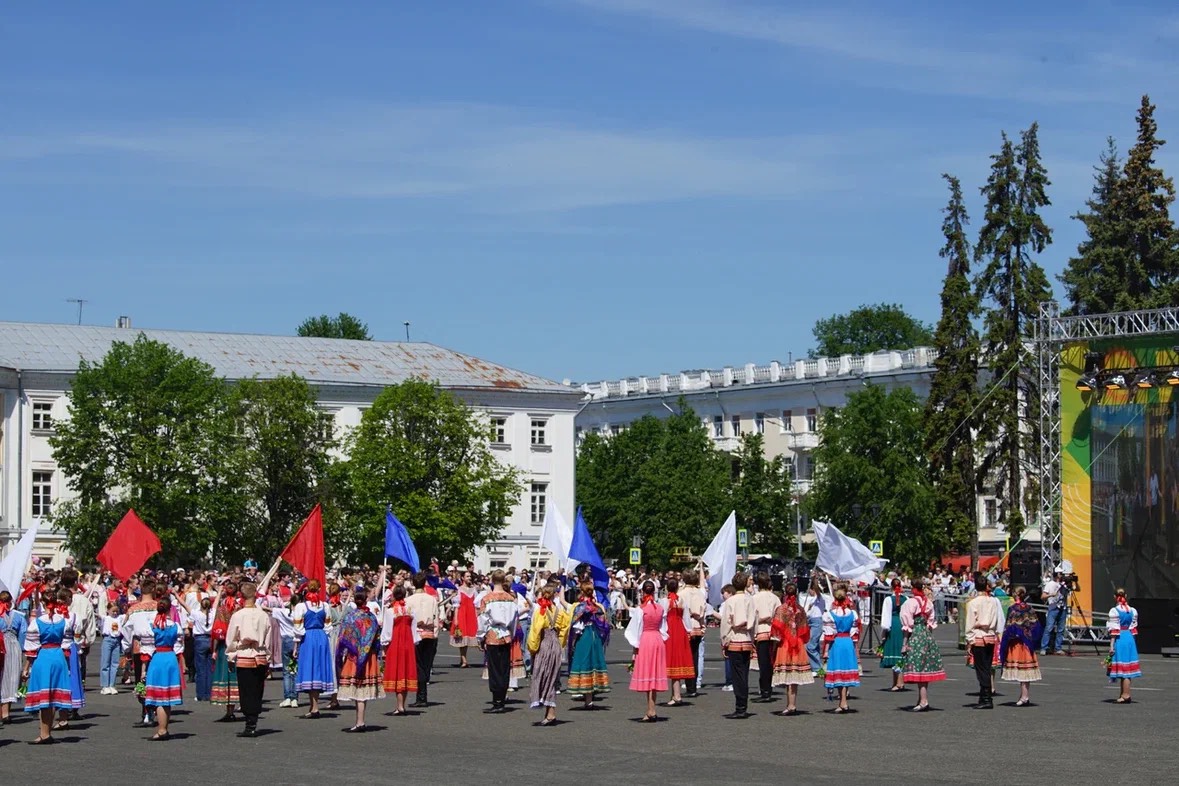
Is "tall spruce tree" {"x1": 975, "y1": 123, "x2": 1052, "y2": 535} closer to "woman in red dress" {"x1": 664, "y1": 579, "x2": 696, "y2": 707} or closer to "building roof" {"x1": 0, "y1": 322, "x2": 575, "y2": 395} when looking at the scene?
"building roof" {"x1": 0, "y1": 322, "x2": 575, "y2": 395}

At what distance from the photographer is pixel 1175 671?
3167cm

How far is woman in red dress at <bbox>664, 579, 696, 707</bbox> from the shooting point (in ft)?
79.0

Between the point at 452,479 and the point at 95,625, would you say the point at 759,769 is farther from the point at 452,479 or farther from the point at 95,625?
the point at 452,479

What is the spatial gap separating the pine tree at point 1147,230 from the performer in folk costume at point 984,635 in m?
40.5

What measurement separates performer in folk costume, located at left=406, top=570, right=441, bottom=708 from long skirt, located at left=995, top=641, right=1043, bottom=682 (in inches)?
283

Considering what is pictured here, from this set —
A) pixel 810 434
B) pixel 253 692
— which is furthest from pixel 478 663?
pixel 810 434

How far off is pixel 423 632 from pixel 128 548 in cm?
916

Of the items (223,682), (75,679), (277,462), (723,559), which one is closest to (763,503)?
(277,462)

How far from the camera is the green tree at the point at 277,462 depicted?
73.8 meters

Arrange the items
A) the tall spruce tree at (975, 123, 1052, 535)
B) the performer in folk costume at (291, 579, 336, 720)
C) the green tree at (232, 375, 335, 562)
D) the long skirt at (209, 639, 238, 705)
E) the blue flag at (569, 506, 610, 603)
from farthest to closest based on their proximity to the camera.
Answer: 1. the green tree at (232, 375, 335, 562)
2. the tall spruce tree at (975, 123, 1052, 535)
3. the blue flag at (569, 506, 610, 603)
4. the long skirt at (209, 639, 238, 705)
5. the performer in folk costume at (291, 579, 336, 720)

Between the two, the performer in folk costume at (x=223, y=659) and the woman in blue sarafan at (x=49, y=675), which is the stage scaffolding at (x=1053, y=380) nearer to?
the performer in folk costume at (x=223, y=659)

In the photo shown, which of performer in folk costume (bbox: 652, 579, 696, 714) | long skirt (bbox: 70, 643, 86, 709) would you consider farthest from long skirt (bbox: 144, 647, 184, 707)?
performer in folk costume (bbox: 652, 579, 696, 714)

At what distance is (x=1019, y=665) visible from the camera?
2384 centimetres

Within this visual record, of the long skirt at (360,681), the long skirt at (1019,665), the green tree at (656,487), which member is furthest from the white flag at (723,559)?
the green tree at (656,487)
